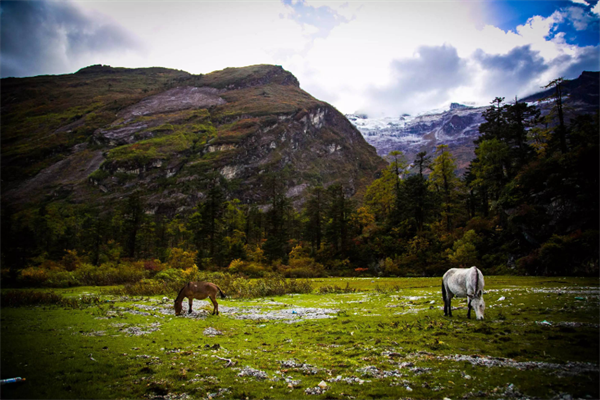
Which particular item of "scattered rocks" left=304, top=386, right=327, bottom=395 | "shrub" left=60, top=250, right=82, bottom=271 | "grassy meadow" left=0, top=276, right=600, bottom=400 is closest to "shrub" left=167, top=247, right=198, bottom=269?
"shrub" left=60, top=250, right=82, bottom=271

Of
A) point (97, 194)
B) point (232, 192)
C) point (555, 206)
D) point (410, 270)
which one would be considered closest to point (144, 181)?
point (97, 194)

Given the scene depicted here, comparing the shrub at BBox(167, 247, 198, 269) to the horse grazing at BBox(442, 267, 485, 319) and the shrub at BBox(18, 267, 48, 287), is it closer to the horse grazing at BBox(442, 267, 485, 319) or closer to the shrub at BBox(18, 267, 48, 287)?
the shrub at BBox(18, 267, 48, 287)

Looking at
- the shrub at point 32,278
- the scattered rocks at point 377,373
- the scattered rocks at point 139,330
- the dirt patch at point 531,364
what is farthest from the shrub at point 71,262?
the dirt patch at point 531,364

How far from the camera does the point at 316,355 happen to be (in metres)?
9.66

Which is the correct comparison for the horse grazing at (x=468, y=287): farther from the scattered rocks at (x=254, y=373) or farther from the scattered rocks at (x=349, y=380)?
the scattered rocks at (x=254, y=373)

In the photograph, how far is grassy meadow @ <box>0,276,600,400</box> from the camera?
21.5ft

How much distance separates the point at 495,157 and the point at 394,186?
20.5 metres

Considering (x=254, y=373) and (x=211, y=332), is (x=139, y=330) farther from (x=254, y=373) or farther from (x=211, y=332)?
(x=254, y=373)

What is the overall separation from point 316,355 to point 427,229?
4880 centimetres

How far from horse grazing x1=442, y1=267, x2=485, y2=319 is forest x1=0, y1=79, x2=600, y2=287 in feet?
78.9

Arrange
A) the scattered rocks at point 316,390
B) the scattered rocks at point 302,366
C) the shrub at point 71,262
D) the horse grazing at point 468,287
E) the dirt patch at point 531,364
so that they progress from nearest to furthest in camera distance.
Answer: the dirt patch at point 531,364, the scattered rocks at point 316,390, the scattered rocks at point 302,366, the horse grazing at point 468,287, the shrub at point 71,262

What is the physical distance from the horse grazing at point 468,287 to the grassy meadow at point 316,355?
2.06 feet

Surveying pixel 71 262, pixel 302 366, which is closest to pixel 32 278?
pixel 71 262

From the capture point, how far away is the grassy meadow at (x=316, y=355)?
655cm
